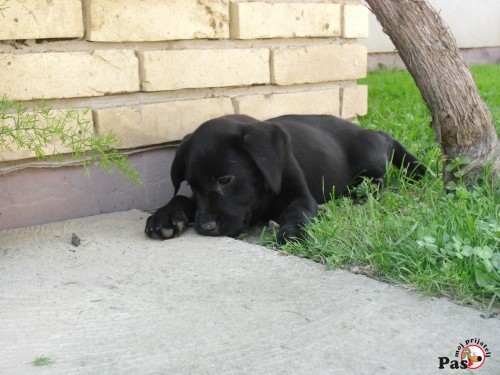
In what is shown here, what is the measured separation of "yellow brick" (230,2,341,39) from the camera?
4340 mm

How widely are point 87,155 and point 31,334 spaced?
1701 millimetres

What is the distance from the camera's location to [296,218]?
342 cm

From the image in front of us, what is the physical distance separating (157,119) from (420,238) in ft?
6.14

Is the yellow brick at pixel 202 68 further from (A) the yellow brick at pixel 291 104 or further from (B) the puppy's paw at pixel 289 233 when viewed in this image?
(B) the puppy's paw at pixel 289 233

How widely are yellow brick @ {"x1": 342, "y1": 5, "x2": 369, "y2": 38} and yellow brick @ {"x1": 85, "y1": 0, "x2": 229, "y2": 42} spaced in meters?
1.12

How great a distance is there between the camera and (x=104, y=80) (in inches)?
149

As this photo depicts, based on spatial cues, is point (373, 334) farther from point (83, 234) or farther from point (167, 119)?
point (167, 119)

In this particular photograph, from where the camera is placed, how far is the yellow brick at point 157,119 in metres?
3.84

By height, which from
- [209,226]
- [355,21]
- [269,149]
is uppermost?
[355,21]

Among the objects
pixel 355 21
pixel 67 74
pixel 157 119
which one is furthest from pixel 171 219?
pixel 355 21

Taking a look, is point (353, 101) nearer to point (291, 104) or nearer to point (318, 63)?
point (318, 63)

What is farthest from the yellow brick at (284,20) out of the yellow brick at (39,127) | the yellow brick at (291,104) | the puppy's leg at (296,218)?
the puppy's leg at (296,218)

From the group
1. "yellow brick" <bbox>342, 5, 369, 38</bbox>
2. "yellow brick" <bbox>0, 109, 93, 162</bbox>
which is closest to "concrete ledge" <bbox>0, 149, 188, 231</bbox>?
"yellow brick" <bbox>0, 109, 93, 162</bbox>

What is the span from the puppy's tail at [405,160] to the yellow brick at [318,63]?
1.98 ft
